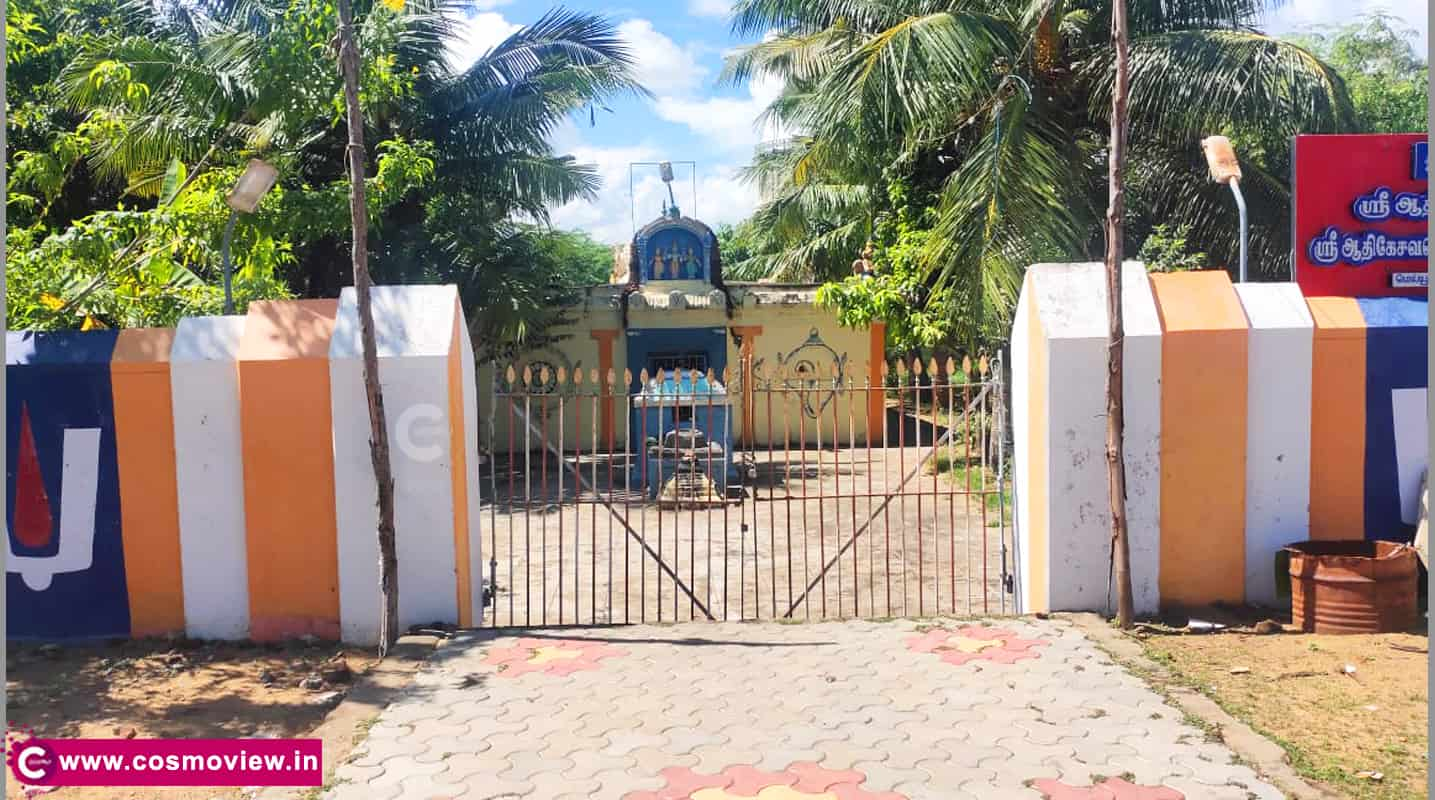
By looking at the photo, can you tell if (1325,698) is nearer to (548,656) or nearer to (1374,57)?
(548,656)

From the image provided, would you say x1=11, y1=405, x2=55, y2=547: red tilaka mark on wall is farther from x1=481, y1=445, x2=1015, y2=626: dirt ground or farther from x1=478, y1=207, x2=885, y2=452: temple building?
x1=478, y1=207, x2=885, y2=452: temple building

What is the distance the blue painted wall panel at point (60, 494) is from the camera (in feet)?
21.2

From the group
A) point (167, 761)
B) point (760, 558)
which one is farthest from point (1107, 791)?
point (760, 558)

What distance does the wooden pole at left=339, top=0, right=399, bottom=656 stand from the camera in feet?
19.3

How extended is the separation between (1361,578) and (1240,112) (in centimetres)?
690

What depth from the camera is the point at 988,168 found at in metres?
11.6

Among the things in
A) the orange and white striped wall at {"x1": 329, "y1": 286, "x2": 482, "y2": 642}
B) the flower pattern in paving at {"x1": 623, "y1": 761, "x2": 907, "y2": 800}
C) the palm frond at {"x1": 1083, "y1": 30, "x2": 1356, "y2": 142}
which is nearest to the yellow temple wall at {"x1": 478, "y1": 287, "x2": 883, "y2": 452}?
the palm frond at {"x1": 1083, "y1": 30, "x2": 1356, "y2": 142}

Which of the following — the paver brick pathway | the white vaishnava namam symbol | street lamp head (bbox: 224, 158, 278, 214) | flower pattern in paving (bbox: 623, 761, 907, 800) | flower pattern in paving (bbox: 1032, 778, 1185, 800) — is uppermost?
street lamp head (bbox: 224, 158, 278, 214)

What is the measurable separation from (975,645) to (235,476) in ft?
14.3

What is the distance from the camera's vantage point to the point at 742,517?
22.4ft

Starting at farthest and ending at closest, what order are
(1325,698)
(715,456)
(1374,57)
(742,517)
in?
1. (1374,57)
2. (715,456)
3. (742,517)
4. (1325,698)

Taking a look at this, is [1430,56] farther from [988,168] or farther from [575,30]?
[575,30]

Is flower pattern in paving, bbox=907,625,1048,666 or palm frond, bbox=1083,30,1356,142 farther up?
palm frond, bbox=1083,30,1356,142

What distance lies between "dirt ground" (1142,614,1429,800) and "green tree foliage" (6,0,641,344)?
7.48m
